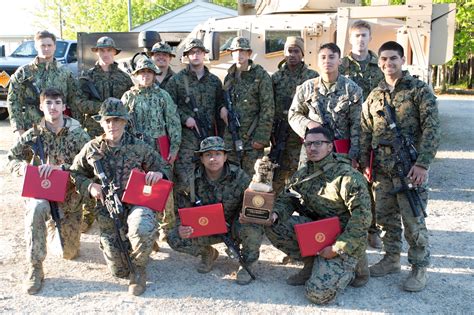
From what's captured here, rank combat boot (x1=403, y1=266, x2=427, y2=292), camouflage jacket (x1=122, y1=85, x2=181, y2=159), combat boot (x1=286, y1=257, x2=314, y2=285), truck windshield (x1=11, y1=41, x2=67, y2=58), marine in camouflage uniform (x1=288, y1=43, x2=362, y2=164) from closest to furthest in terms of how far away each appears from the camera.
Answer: combat boot (x1=403, y1=266, x2=427, y2=292), combat boot (x1=286, y1=257, x2=314, y2=285), marine in camouflage uniform (x1=288, y1=43, x2=362, y2=164), camouflage jacket (x1=122, y1=85, x2=181, y2=159), truck windshield (x1=11, y1=41, x2=67, y2=58)

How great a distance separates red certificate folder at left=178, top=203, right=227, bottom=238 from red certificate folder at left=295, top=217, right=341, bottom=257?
67 cm

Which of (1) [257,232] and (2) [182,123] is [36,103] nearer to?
(2) [182,123]

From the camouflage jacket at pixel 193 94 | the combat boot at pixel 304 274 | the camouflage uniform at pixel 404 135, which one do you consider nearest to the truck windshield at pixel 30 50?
the camouflage jacket at pixel 193 94

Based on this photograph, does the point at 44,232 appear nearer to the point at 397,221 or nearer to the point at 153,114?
the point at 153,114

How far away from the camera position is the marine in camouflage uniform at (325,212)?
4.12 m

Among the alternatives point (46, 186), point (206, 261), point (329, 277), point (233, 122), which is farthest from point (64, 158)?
point (329, 277)

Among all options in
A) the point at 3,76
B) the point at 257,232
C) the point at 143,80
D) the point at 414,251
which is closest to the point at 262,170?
the point at 257,232

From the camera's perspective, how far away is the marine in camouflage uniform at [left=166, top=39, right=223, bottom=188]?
19.0 feet

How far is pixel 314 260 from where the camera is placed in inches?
173

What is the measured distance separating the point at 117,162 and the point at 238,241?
1238 millimetres

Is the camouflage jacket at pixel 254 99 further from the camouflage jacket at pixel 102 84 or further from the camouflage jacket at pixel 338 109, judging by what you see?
the camouflage jacket at pixel 102 84

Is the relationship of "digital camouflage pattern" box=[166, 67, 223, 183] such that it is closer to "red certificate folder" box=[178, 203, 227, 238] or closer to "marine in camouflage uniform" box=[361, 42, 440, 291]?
"red certificate folder" box=[178, 203, 227, 238]

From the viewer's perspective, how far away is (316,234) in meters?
4.28

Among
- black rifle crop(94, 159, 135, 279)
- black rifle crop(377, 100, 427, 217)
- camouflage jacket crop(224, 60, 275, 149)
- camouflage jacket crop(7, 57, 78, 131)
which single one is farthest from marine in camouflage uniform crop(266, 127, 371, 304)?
camouflage jacket crop(7, 57, 78, 131)
